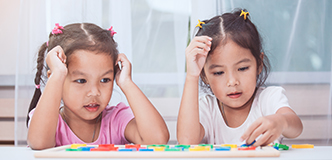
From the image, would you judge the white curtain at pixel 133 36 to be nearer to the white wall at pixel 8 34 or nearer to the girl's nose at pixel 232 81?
the white wall at pixel 8 34

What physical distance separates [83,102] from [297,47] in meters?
1.07

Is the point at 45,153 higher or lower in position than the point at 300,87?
lower

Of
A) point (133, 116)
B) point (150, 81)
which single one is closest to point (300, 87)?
point (150, 81)

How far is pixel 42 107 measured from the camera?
0.91 meters

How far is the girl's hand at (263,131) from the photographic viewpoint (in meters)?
0.69

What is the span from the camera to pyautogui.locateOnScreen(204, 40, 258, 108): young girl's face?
1023 mm

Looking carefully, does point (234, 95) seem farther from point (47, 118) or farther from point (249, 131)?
point (47, 118)

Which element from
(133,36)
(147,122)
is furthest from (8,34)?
(147,122)

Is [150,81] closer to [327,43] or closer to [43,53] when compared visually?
[43,53]

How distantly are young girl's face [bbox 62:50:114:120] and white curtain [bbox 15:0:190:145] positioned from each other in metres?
0.44

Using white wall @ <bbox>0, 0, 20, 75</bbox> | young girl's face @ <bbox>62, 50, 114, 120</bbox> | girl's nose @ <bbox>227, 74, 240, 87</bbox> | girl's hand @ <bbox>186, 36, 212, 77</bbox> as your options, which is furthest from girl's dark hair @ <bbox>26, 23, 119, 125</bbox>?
white wall @ <bbox>0, 0, 20, 75</bbox>

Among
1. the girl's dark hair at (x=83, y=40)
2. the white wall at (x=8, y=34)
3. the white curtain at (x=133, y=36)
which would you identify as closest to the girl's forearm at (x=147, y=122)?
the girl's dark hair at (x=83, y=40)

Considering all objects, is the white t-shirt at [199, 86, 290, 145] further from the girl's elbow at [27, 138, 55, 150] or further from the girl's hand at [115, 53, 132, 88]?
the girl's elbow at [27, 138, 55, 150]

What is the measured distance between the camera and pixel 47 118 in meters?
0.90
